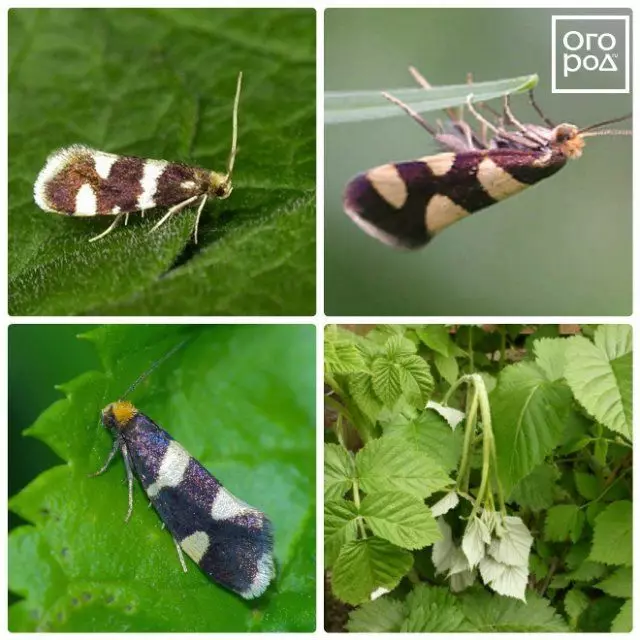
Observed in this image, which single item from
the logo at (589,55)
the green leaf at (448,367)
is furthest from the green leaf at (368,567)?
the logo at (589,55)

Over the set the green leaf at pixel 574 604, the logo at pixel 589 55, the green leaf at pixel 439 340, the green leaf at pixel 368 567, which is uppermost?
the logo at pixel 589 55

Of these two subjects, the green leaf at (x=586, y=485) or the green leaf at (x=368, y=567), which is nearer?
the green leaf at (x=368, y=567)

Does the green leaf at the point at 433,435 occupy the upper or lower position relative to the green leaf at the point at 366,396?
lower

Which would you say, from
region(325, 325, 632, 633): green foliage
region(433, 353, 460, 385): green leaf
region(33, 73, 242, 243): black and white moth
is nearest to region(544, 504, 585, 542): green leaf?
region(325, 325, 632, 633): green foliage

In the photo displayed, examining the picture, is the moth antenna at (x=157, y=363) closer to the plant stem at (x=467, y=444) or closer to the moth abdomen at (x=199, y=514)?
the moth abdomen at (x=199, y=514)

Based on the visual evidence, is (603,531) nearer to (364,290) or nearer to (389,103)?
(364,290)

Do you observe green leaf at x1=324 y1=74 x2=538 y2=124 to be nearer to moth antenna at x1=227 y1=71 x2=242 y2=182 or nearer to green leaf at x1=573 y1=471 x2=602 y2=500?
moth antenna at x1=227 y1=71 x2=242 y2=182

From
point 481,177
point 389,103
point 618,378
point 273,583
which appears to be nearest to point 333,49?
point 389,103
